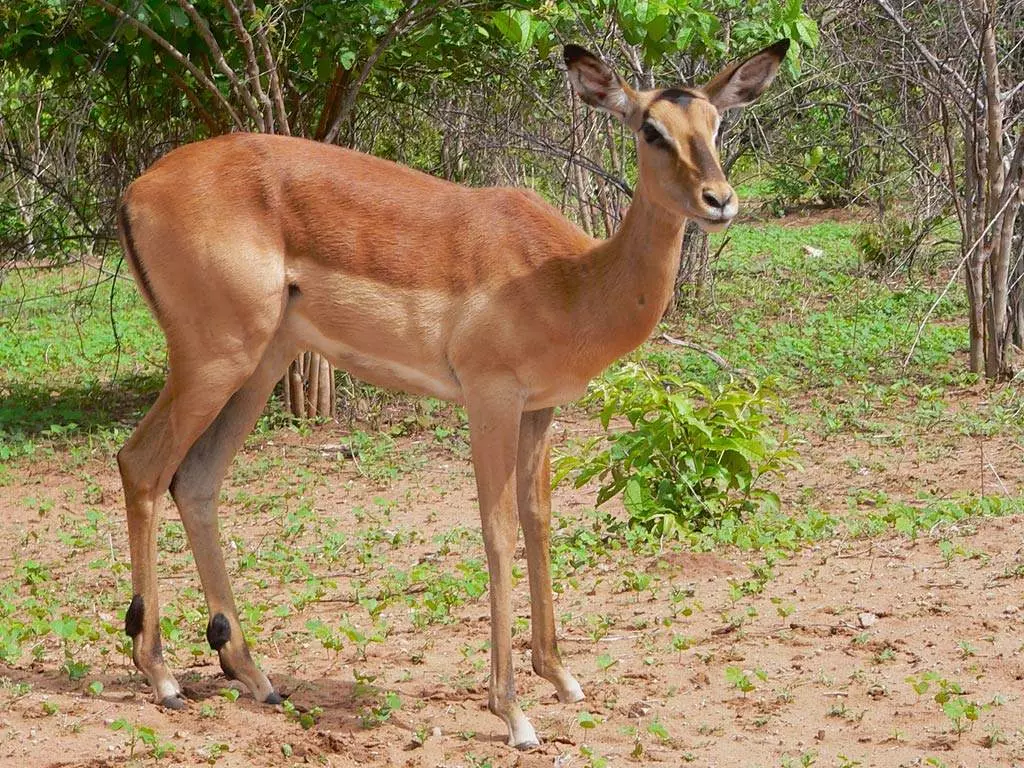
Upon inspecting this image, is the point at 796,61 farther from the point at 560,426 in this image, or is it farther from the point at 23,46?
the point at 23,46

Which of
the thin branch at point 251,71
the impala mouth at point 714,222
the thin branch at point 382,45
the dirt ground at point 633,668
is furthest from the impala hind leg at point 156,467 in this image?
the thin branch at point 382,45

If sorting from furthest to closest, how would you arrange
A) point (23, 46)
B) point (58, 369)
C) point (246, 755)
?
point (58, 369) → point (23, 46) → point (246, 755)

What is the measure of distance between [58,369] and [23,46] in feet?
12.2

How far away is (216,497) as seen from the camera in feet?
16.6

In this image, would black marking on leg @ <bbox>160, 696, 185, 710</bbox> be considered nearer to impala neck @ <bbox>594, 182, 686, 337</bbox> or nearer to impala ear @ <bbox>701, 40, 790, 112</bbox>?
impala neck @ <bbox>594, 182, 686, 337</bbox>

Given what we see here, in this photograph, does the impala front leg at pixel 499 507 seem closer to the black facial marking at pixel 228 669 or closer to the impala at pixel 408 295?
the impala at pixel 408 295

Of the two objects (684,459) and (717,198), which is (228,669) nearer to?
(717,198)

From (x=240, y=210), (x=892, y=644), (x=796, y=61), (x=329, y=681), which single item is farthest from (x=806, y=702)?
(x=796, y=61)

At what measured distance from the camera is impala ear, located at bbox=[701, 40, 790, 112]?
4.88 m

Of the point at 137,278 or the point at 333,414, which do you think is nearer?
the point at 137,278

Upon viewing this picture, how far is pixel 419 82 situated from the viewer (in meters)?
Result: 10.9

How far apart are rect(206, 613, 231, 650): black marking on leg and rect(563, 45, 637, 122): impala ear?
2186 mm

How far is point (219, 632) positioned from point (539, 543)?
3.78 feet

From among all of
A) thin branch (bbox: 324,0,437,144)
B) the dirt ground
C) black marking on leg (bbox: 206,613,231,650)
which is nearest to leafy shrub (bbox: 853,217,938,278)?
thin branch (bbox: 324,0,437,144)
